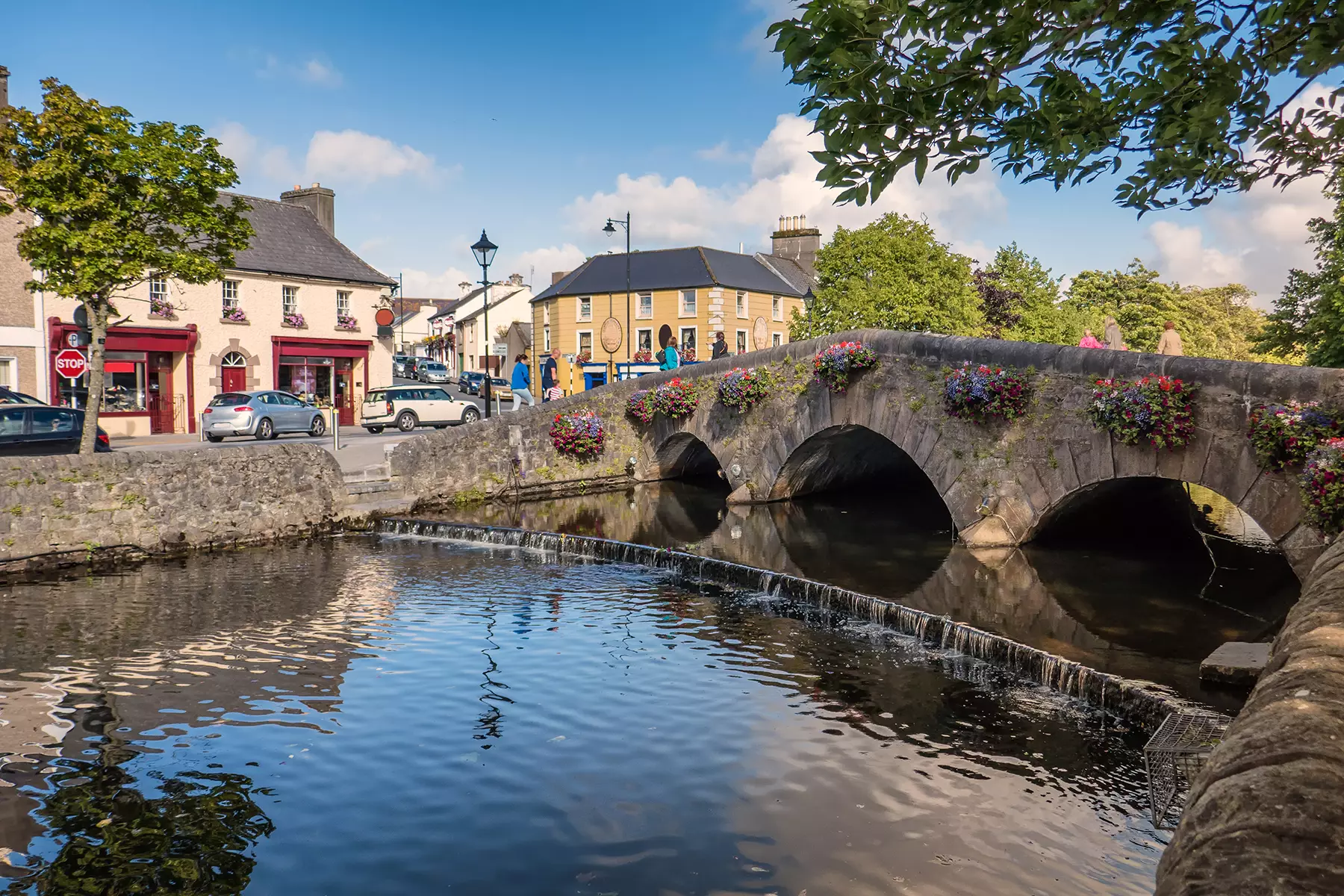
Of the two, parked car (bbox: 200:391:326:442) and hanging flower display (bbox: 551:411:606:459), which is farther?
parked car (bbox: 200:391:326:442)

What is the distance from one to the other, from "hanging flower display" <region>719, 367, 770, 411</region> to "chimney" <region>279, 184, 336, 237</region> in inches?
1016

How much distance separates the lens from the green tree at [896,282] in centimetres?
3953

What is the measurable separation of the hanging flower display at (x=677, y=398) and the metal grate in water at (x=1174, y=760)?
1374 centimetres

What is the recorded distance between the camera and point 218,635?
32.9ft

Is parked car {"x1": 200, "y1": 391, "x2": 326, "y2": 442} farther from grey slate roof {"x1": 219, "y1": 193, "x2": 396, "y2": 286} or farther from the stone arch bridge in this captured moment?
Result: the stone arch bridge

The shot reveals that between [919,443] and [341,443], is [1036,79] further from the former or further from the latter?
[341,443]

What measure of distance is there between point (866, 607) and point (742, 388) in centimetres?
799

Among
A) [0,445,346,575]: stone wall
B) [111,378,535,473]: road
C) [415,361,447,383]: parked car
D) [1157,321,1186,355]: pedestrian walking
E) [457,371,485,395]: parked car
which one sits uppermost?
[415,361,447,383]: parked car

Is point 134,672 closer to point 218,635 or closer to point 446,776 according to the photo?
point 218,635

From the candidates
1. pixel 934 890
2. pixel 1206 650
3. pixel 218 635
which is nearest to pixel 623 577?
pixel 218 635

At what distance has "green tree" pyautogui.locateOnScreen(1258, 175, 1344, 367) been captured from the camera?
77.5ft

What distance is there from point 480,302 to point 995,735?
7256cm

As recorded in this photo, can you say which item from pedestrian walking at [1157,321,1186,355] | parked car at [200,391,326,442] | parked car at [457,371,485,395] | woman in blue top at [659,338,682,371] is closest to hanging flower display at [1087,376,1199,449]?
pedestrian walking at [1157,321,1186,355]

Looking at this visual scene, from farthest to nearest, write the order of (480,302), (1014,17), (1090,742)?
(480,302), (1090,742), (1014,17)
